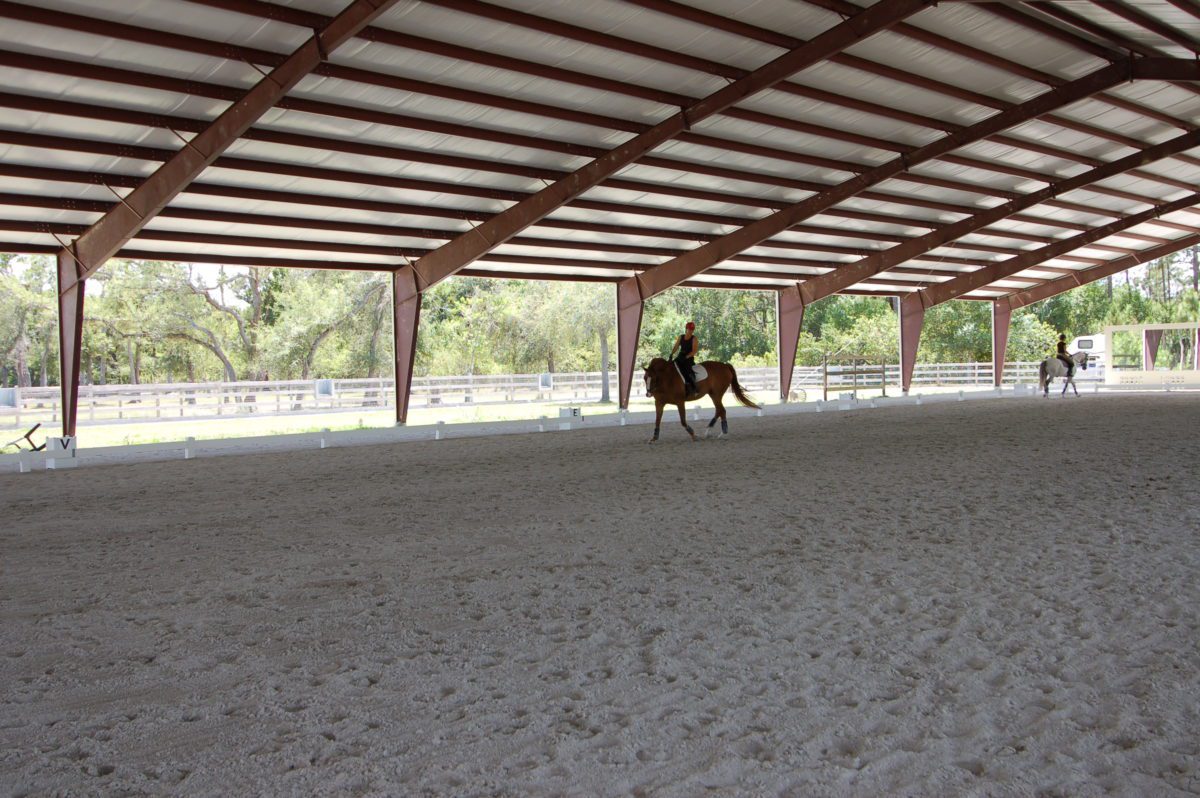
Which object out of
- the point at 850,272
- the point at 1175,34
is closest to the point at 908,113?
the point at 1175,34

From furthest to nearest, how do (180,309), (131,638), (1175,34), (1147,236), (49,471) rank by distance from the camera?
(180,309) < (1147,236) < (1175,34) < (49,471) < (131,638)

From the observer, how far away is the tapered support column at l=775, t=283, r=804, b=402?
23547 mm

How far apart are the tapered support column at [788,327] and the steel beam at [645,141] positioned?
419 inches

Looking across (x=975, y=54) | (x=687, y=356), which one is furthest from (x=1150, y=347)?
(x=687, y=356)

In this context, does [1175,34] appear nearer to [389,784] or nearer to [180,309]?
[389,784]

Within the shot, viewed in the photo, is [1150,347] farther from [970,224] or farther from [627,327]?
[627,327]

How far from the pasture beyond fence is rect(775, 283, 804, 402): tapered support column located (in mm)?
1022

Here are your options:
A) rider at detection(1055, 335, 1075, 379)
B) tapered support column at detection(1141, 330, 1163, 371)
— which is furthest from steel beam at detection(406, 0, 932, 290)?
tapered support column at detection(1141, 330, 1163, 371)

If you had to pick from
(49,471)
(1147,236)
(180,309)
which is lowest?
(49,471)

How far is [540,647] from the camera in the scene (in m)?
3.33

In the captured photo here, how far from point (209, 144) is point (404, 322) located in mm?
6373

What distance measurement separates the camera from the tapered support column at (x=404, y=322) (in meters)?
16.6

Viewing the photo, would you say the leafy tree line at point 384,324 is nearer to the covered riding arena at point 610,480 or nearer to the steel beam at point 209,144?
the covered riding arena at point 610,480

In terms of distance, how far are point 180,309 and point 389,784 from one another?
2901cm
